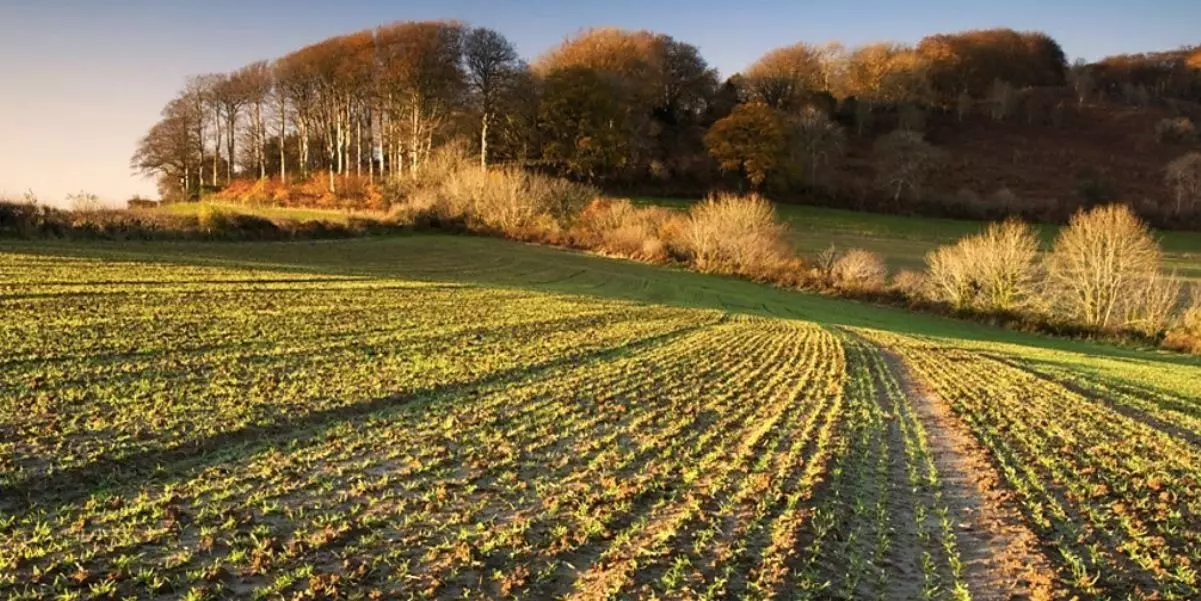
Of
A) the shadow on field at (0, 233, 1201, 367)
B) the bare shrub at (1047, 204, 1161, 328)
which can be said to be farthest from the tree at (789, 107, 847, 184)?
the shadow on field at (0, 233, 1201, 367)

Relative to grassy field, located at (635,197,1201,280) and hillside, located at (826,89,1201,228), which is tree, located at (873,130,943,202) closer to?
hillside, located at (826,89,1201,228)

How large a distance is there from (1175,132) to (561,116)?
275 ft

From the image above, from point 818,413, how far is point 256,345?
1132 cm

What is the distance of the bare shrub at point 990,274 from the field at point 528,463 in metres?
21.0

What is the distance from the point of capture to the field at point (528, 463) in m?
6.99

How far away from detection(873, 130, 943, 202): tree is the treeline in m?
0.25

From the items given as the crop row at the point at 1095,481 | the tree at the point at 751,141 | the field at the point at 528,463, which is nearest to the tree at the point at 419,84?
the tree at the point at 751,141

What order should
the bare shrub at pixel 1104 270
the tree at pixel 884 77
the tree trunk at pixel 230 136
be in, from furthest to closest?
1. the tree at pixel 884 77
2. the tree trunk at pixel 230 136
3. the bare shrub at pixel 1104 270

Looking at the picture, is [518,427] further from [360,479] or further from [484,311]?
[484,311]

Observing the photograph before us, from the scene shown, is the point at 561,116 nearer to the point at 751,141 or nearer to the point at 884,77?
the point at 751,141

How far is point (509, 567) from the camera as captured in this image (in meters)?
7.04

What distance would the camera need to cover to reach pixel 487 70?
220 feet

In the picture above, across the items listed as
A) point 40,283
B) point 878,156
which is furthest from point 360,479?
point 878,156

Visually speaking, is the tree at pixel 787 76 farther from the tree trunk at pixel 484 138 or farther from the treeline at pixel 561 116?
the tree trunk at pixel 484 138
